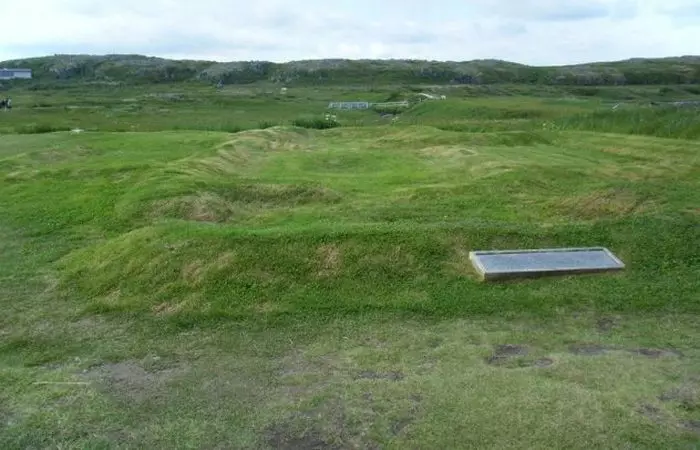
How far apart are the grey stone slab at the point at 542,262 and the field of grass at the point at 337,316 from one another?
0.22 m

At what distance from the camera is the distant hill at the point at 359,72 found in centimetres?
10075

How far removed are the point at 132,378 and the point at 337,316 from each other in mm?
3146

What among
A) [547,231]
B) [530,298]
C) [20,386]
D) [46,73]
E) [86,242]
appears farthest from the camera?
[46,73]

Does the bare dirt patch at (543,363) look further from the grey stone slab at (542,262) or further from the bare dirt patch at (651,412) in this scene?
the grey stone slab at (542,262)

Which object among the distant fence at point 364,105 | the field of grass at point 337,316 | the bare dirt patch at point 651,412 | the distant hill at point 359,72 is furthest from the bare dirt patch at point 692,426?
the distant hill at point 359,72

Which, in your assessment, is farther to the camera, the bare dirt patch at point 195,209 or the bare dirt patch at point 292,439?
the bare dirt patch at point 195,209

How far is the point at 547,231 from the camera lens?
13070mm

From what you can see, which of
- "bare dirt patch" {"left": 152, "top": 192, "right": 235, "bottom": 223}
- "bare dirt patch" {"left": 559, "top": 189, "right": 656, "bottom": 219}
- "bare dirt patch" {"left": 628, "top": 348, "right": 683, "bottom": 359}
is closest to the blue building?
"bare dirt patch" {"left": 152, "top": 192, "right": 235, "bottom": 223}

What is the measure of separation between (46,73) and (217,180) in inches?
5383

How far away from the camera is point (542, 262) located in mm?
11672

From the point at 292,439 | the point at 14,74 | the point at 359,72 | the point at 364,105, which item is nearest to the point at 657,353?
the point at 292,439

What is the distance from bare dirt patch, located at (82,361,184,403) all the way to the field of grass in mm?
33

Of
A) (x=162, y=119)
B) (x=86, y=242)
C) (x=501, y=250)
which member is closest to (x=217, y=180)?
(x=86, y=242)

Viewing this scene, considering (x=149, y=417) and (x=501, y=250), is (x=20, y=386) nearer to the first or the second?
(x=149, y=417)
